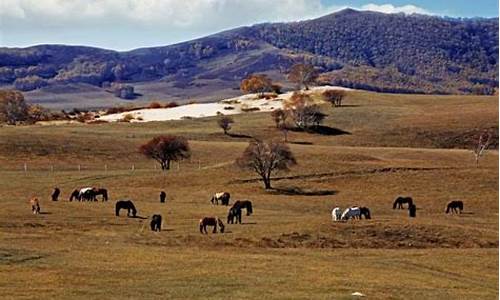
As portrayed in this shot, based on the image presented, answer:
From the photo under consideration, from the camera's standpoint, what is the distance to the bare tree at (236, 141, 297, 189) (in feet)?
223

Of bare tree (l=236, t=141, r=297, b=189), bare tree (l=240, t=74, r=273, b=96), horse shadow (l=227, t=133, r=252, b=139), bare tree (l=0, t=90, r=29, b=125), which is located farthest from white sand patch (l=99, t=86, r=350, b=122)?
bare tree (l=236, t=141, r=297, b=189)

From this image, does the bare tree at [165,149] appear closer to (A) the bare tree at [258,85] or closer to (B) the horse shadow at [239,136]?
(B) the horse shadow at [239,136]

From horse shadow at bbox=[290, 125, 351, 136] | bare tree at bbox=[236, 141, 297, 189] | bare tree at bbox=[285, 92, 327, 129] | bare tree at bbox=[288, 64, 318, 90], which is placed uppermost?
bare tree at bbox=[288, 64, 318, 90]

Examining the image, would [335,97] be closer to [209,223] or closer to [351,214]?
[351,214]

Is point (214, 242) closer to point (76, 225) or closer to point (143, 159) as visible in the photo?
point (76, 225)

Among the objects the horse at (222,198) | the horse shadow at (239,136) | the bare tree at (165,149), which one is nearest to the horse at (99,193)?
the horse at (222,198)

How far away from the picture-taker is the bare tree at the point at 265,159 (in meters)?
68.0

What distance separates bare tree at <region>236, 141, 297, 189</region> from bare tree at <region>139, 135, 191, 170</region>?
16.4 m

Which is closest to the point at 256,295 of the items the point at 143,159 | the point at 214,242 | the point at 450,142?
the point at 214,242

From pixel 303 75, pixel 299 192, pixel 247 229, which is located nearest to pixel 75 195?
pixel 299 192

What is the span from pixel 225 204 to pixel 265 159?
12.1 meters

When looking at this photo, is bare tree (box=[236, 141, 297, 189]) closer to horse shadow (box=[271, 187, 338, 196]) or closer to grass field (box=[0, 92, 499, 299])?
grass field (box=[0, 92, 499, 299])

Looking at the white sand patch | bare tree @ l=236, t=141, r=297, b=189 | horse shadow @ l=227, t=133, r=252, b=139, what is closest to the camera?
bare tree @ l=236, t=141, r=297, b=189

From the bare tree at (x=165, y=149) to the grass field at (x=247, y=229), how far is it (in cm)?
234
